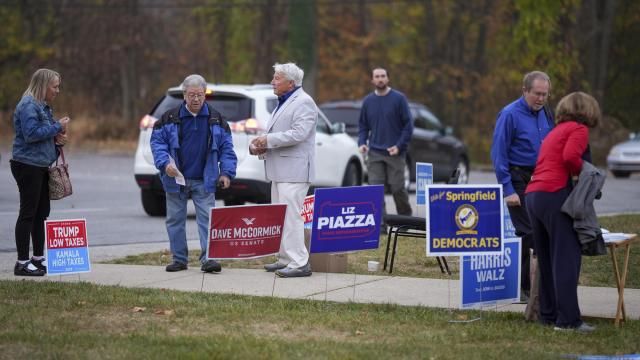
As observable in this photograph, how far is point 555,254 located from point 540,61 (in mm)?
28669

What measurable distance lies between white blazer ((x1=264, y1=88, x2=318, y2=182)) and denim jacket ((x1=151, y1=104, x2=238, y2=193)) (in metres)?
0.46

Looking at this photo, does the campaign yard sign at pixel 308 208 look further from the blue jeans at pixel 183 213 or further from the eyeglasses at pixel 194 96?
the eyeglasses at pixel 194 96

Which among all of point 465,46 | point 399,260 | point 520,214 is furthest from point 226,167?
point 465,46

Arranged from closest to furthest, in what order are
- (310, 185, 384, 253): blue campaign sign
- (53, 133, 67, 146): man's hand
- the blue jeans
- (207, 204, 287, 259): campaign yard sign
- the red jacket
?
the red jacket
(207, 204, 287, 259): campaign yard sign
(310, 185, 384, 253): blue campaign sign
(53, 133, 67, 146): man's hand
the blue jeans

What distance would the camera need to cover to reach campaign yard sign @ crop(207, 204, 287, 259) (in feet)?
32.4

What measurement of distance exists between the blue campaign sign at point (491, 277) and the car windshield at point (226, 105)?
25.4 ft

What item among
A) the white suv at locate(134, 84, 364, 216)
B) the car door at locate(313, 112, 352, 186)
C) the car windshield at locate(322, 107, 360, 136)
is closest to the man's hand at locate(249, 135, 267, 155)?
the white suv at locate(134, 84, 364, 216)

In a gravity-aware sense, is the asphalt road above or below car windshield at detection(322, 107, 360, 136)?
below

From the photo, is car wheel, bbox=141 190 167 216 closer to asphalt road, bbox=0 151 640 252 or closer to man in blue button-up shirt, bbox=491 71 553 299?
asphalt road, bbox=0 151 640 252

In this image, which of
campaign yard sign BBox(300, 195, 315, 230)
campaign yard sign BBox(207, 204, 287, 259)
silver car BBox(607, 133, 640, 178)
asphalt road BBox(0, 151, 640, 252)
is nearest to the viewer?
campaign yard sign BBox(207, 204, 287, 259)

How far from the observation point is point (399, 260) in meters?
12.1

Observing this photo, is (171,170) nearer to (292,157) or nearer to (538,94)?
(292,157)

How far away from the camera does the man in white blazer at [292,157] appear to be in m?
10.6

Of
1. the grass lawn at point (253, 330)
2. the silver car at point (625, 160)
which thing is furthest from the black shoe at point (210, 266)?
the silver car at point (625, 160)
